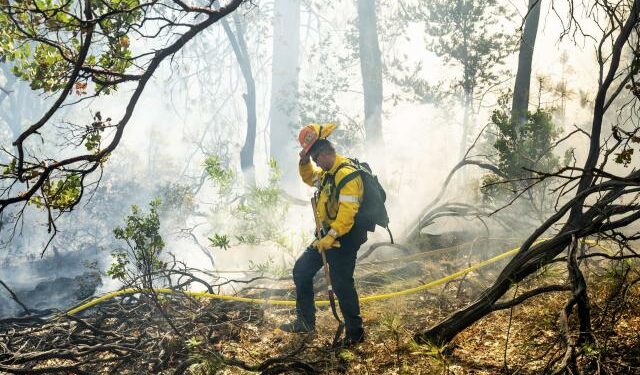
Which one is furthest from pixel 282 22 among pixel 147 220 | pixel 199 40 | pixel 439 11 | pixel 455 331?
pixel 455 331

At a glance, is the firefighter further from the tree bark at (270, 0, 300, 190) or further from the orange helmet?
the tree bark at (270, 0, 300, 190)

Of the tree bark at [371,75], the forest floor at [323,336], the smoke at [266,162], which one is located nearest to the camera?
the forest floor at [323,336]

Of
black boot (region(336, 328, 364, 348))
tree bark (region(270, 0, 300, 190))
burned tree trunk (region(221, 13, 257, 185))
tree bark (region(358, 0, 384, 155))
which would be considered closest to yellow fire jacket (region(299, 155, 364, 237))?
black boot (region(336, 328, 364, 348))

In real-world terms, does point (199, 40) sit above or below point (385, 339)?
above

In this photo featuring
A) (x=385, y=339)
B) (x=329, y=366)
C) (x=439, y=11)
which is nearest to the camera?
(x=329, y=366)

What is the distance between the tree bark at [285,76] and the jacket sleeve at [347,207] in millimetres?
19749

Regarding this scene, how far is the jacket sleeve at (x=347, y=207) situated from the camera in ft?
13.3

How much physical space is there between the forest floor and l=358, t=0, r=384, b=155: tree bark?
28.9 ft

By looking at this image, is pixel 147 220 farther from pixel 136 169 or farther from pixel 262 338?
pixel 136 169

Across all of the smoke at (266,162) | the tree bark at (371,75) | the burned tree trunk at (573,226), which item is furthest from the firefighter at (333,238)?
the tree bark at (371,75)

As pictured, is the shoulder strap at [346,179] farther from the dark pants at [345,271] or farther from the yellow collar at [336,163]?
the dark pants at [345,271]

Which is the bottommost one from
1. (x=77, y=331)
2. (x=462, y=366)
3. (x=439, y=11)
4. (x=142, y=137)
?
(x=462, y=366)

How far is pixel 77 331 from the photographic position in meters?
4.60

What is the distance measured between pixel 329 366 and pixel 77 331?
2.78 m
